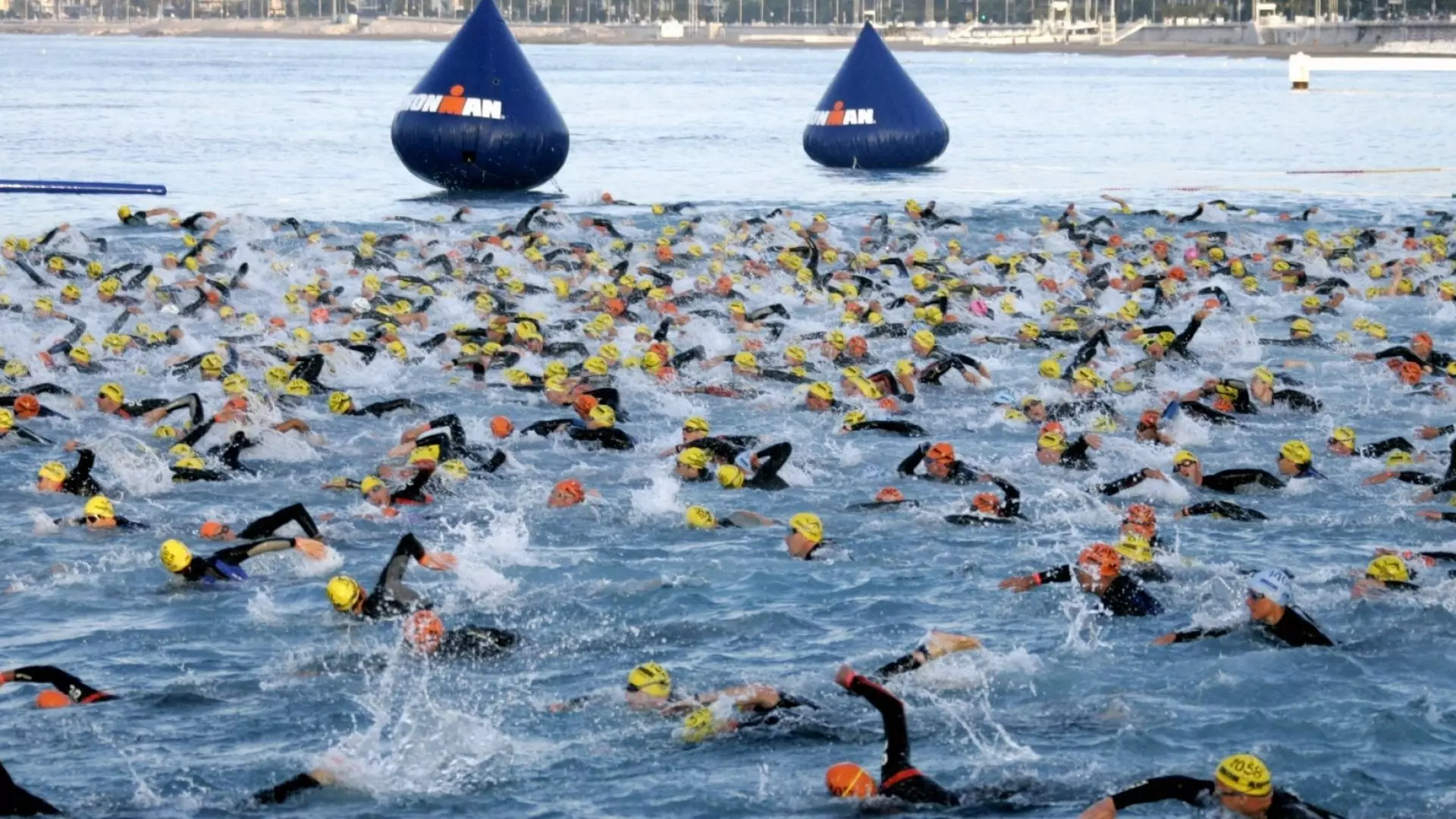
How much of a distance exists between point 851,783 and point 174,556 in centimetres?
571

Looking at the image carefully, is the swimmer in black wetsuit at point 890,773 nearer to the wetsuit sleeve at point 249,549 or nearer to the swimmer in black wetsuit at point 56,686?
the swimmer in black wetsuit at point 56,686

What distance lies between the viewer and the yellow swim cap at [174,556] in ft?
42.1

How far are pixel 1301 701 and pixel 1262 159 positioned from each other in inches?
1963

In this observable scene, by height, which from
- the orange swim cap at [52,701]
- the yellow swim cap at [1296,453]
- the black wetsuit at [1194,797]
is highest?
the yellow swim cap at [1296,453]

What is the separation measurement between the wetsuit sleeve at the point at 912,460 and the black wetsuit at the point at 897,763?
6.84m

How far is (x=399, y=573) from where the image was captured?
12.5m

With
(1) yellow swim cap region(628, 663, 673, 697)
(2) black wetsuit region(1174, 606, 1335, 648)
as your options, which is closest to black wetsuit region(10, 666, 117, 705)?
(1) yellow swim cap region(628, 663, 673, 697)

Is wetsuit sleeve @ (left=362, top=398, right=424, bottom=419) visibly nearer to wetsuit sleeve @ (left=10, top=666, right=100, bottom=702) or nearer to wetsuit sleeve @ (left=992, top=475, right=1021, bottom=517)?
wetsuit sleeve @ (left=992, top=475, right=1021, bottom=517)

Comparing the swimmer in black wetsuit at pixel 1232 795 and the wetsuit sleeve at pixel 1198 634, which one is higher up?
the swimmer in black wetsuit at pixel 1232 795

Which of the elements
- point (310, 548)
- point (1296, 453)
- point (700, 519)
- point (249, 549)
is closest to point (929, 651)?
point (700, 519)

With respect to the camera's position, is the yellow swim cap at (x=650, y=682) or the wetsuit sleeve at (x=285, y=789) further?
the yellow swim cap at (x=650, y=682)

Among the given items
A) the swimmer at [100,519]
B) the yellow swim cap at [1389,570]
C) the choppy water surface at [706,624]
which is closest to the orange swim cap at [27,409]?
the choppy water surface at [706,624]

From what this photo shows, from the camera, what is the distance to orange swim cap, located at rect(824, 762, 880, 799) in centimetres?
940

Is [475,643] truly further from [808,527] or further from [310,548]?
[808,527]
